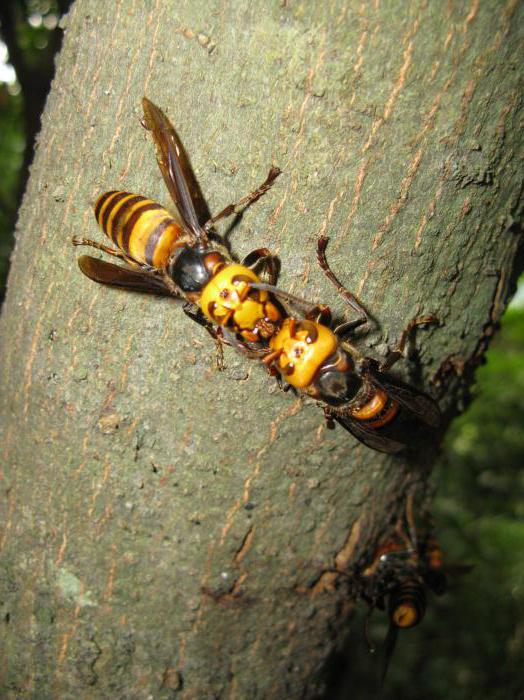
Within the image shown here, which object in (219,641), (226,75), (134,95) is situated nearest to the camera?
(226,75)

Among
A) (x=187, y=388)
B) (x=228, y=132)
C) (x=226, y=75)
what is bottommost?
(x=187, y=388)

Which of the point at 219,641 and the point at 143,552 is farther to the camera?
the point at 219,641

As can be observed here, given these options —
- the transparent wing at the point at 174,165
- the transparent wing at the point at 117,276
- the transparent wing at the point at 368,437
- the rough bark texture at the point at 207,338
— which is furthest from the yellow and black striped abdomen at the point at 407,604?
the transparent wing at the point at 174,165

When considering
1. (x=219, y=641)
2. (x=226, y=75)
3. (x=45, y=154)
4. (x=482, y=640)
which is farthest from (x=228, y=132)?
(x=482, y=640)

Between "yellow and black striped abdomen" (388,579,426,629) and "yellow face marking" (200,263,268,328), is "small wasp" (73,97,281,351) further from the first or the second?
"yellow and black striped abdomen" (388,579,426,629)

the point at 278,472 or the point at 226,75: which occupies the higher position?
the point at 226,75

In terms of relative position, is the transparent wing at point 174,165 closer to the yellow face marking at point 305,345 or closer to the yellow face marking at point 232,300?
the yellow face marking at point 232,300

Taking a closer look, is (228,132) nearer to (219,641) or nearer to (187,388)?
(187,388)
